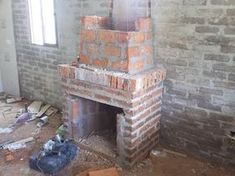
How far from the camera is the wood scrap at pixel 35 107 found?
15.2 ft

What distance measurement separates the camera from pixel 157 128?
339 cm

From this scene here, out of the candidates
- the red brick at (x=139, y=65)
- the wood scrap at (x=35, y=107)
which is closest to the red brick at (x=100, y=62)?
the red brick at (x=139, y=65)

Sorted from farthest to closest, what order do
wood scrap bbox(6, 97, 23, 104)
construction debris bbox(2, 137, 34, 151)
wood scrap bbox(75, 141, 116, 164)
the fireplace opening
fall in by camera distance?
wood scrap bbox(6, 97, 23, 104), construction debris bbox(2, 137, 34, 151), the fireplace opening, wood scrap bbox(75, 141, 116, 164)

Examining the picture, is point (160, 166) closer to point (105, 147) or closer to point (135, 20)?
point (105, 147)

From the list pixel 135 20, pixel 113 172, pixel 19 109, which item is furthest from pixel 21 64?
pixel 113 172

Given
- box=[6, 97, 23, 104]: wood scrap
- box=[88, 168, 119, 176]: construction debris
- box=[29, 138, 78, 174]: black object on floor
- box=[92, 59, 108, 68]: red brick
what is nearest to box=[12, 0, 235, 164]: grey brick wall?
A: box=[92, 59, 108, 68]: red brick

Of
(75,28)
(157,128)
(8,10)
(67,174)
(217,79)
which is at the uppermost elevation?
(8,10)

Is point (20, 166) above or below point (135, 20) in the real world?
below

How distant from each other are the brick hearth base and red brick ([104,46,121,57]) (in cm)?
20

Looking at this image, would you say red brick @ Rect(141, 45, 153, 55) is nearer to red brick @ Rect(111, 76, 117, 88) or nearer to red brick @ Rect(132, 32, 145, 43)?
red brick @ Rect(132, 32, 145, 43)

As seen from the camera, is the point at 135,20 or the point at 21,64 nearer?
the point at 135,20

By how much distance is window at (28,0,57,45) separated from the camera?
4402 mm

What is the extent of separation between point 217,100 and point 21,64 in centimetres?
351

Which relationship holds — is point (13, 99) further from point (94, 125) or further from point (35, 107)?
point (94, 125)
